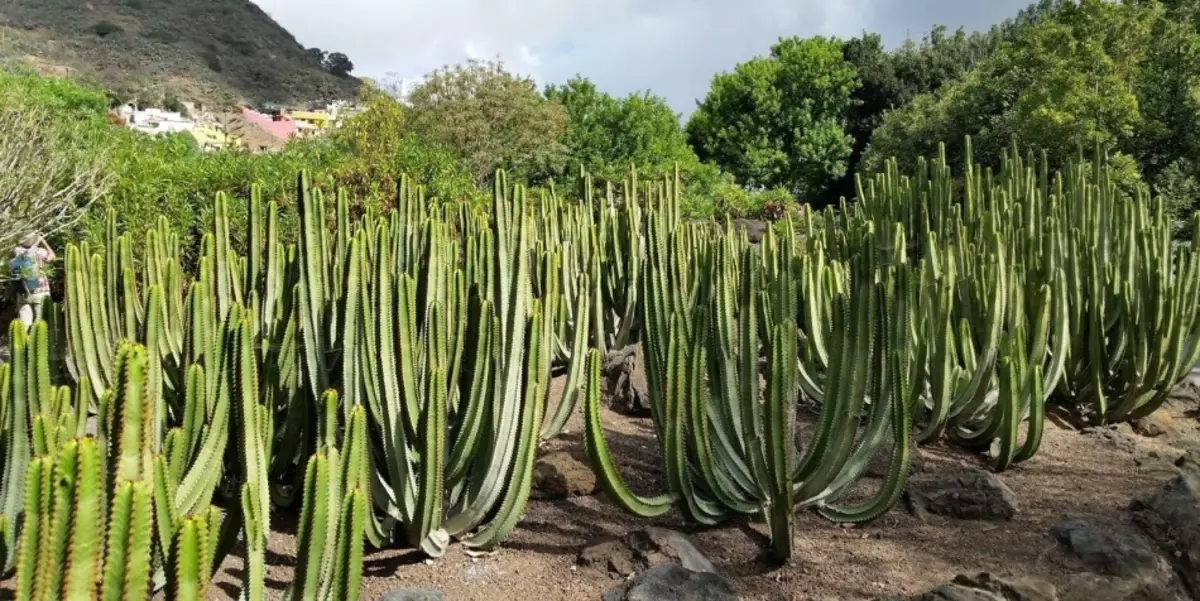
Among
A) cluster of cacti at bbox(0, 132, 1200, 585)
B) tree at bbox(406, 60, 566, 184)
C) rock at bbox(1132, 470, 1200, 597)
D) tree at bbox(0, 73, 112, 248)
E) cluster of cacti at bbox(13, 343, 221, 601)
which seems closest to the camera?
cluster of cacti at bbox(13, 343, 221, 601)

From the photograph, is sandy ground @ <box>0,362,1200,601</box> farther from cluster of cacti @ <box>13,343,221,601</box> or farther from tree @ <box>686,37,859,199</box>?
tree @ <box>686,37,859,199</box>

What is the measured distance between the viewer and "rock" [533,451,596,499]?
3754mm

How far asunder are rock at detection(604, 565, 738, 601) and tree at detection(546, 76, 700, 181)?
70.1 ft

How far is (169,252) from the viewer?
4.30 meters

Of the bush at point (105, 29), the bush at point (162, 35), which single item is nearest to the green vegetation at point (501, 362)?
the bush at point (105, 29)

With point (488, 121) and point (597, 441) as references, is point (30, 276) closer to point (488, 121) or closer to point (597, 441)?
point (597, 441)

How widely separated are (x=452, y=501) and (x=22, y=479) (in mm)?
1361

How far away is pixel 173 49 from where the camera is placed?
58656mm

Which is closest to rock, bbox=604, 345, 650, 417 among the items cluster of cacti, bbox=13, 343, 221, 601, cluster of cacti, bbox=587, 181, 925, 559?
cluster of cacti, bbox=587, 181, 925, 559

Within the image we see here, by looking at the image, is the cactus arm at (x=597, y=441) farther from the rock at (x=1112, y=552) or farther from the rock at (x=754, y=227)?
the rock at (x=754, y=227)

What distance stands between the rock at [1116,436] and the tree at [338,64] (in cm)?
7913

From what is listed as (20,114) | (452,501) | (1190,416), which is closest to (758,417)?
(452,501)

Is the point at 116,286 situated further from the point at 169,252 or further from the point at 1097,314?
the point at 1097,314

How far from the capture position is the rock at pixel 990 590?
107 inches
